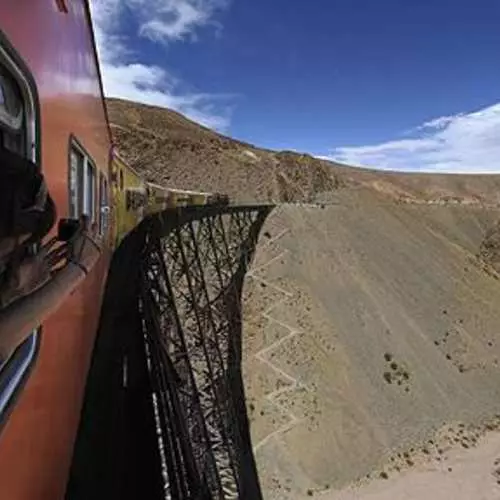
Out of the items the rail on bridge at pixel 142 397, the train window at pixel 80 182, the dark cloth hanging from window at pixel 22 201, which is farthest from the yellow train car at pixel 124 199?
the dark cloth hanging from window at pixel 22 201

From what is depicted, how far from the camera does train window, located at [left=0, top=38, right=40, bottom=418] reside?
66.1 inches

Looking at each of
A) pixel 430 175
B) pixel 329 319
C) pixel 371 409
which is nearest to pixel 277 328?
pixel 329 319

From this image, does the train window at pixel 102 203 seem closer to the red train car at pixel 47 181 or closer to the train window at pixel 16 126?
the red train car at pixel 47 181

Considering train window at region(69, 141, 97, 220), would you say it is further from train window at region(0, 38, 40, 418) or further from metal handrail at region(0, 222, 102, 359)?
metal handrail at region(0, 222, 102, 359)

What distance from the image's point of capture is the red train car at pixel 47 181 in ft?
5.88

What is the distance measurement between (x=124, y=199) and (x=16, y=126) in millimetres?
9017

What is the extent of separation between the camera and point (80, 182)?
3643 mm

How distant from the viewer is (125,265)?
10.6m

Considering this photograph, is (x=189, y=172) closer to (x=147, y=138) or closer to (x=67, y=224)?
(x=147, y=138)

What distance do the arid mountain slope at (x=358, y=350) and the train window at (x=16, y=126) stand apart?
1894 centimetres

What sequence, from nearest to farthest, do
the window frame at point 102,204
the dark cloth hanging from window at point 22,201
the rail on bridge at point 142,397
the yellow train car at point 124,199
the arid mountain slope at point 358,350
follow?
the dark cloth hanging from window at point 22,201 → the window frame at point 102,204 → the rail on bridge at point 142,397 → the yellow train car at point 124,199 → the arid mountain slope at point 358,350

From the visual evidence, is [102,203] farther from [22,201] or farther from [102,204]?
[22,201]

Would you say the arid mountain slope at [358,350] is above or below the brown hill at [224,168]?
below

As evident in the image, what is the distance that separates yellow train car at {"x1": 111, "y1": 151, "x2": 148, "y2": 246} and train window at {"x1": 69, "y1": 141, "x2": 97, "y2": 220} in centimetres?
393
